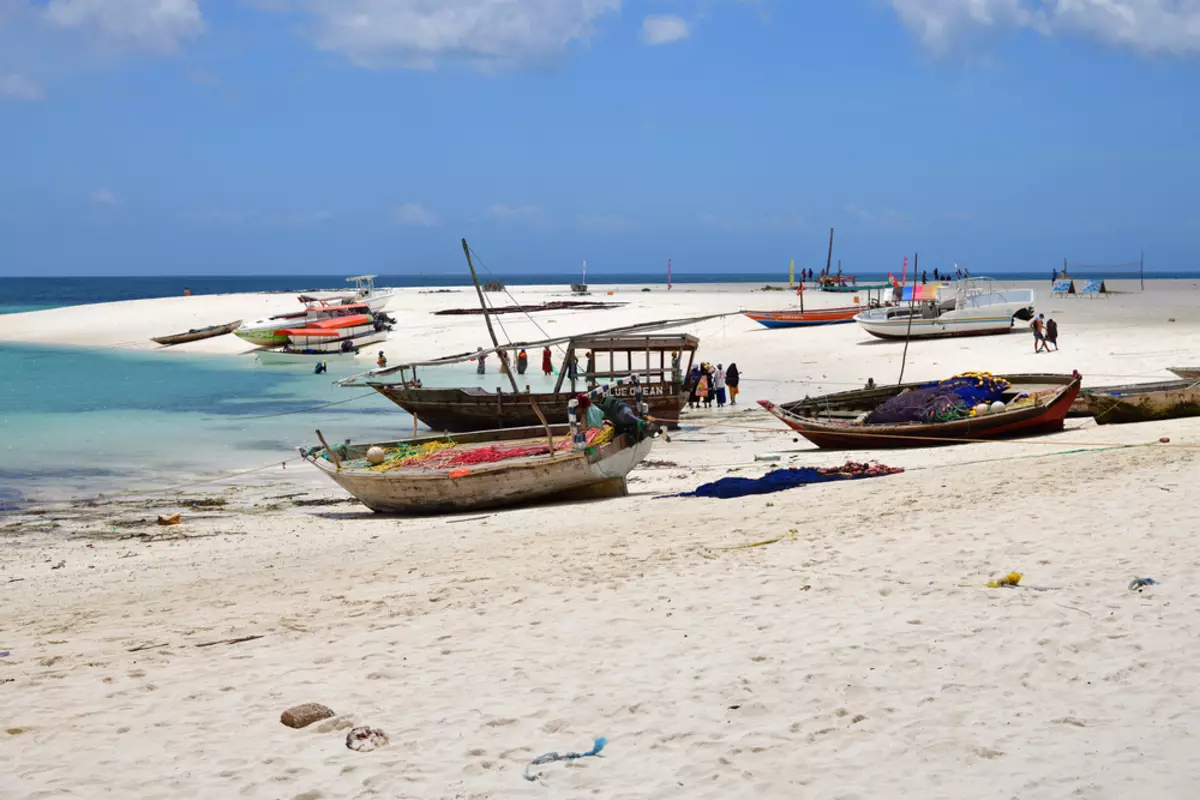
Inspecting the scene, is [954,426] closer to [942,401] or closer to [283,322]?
[942,401]

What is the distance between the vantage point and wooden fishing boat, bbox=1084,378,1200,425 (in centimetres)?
1755

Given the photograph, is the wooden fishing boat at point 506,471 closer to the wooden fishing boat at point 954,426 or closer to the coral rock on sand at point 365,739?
the wooden fishing boat at point 954,426

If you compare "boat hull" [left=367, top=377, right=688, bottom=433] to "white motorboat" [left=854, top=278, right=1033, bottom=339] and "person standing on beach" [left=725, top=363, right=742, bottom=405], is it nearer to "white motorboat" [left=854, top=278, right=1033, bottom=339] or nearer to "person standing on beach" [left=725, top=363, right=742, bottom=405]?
"person standing on beach" [left=725, top=363, right=742, bottom=405]

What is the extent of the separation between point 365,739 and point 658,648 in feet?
6.88

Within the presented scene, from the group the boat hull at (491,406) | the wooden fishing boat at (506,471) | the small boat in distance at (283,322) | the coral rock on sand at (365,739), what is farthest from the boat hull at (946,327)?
the coral rock on sand at (365,739)

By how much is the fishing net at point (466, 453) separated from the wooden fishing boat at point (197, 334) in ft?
135

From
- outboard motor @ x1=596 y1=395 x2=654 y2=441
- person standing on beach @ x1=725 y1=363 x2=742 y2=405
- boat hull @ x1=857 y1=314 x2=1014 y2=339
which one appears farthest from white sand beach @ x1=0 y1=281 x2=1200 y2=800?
boat hull @ x1=857 y1=314 x2=1014 y2=339

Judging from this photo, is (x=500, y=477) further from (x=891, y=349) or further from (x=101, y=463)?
(x=891, y=349)

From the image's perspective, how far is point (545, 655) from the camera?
23.4ft

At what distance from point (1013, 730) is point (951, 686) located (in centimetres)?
60

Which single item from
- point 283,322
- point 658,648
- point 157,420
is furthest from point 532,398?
point 283,322

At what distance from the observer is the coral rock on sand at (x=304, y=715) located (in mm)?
6129

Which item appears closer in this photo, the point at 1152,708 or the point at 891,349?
the point at 1152,708

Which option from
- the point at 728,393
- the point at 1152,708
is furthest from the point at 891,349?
the point at 1152,708
